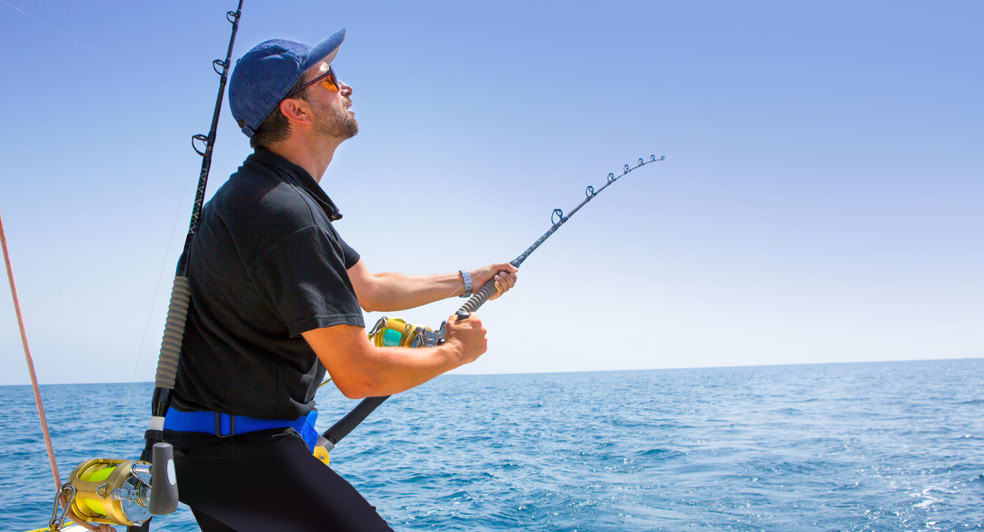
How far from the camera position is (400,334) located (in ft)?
7.18

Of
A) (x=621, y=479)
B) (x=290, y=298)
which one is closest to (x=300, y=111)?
(x=290, y=298)

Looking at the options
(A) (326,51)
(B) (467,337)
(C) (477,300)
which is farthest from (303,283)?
(C) (477,300)

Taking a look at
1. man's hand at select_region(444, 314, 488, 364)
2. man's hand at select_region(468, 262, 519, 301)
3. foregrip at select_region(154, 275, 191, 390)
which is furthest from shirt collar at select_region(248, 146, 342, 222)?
man's hand at select_region(468, 262, 519, 301)

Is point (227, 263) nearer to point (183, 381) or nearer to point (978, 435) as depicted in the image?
point (183, 381)

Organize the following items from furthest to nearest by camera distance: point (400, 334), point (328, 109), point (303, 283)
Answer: point (400, 334) → point (328, 109) → point (303, 283)

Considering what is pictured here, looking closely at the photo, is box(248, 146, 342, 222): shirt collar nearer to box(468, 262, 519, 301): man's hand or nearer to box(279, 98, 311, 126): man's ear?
box(279, 98, 311, 126): man's ear

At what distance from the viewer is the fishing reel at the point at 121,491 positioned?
4.75 feet

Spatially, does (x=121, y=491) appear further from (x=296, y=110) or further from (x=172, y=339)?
(x=296, y=110)

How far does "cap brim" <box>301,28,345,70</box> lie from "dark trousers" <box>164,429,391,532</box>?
3.35 feet

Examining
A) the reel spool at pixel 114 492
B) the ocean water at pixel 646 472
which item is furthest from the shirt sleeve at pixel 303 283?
the ocean water at pixel 646 472

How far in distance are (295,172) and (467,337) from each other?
27.2 inches

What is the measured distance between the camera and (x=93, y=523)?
1.62 meters

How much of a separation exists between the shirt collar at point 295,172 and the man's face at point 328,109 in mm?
158

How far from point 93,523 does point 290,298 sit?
33.2 inches
